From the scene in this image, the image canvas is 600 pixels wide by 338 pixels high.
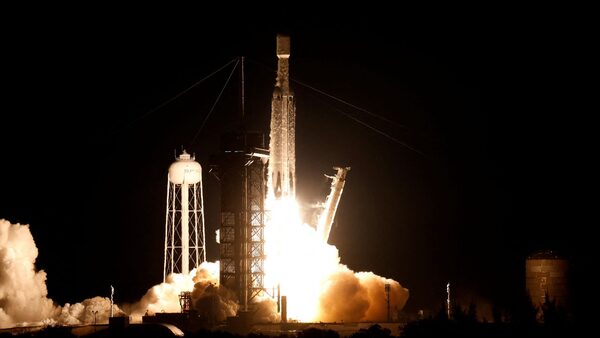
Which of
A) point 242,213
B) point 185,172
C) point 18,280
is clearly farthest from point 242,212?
point 18,280

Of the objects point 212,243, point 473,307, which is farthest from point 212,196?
point 473,307

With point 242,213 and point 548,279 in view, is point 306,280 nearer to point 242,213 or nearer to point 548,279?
point 242,213

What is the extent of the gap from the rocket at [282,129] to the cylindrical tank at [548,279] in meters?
13.7

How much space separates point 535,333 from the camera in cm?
6047

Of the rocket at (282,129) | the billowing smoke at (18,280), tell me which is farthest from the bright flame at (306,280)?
the billowing smoke at (18,280)

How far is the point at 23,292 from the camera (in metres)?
74.4

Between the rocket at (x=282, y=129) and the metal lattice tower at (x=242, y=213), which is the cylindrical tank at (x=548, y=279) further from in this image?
the metal lattice tower at (x=242, y=213)

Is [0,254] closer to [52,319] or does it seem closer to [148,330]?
[52,319]

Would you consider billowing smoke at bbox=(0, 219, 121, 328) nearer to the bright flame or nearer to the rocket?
the bright flame

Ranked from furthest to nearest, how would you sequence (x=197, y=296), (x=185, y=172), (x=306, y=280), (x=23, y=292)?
(x=185, y=172)
(x=23, y=292)
(x=306, y=280)
(x=197, y=296)

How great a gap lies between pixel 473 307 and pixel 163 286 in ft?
63.9

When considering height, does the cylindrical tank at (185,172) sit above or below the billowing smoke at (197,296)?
above

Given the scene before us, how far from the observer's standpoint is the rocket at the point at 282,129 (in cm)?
7175

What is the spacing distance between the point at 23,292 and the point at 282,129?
16.7 metres
